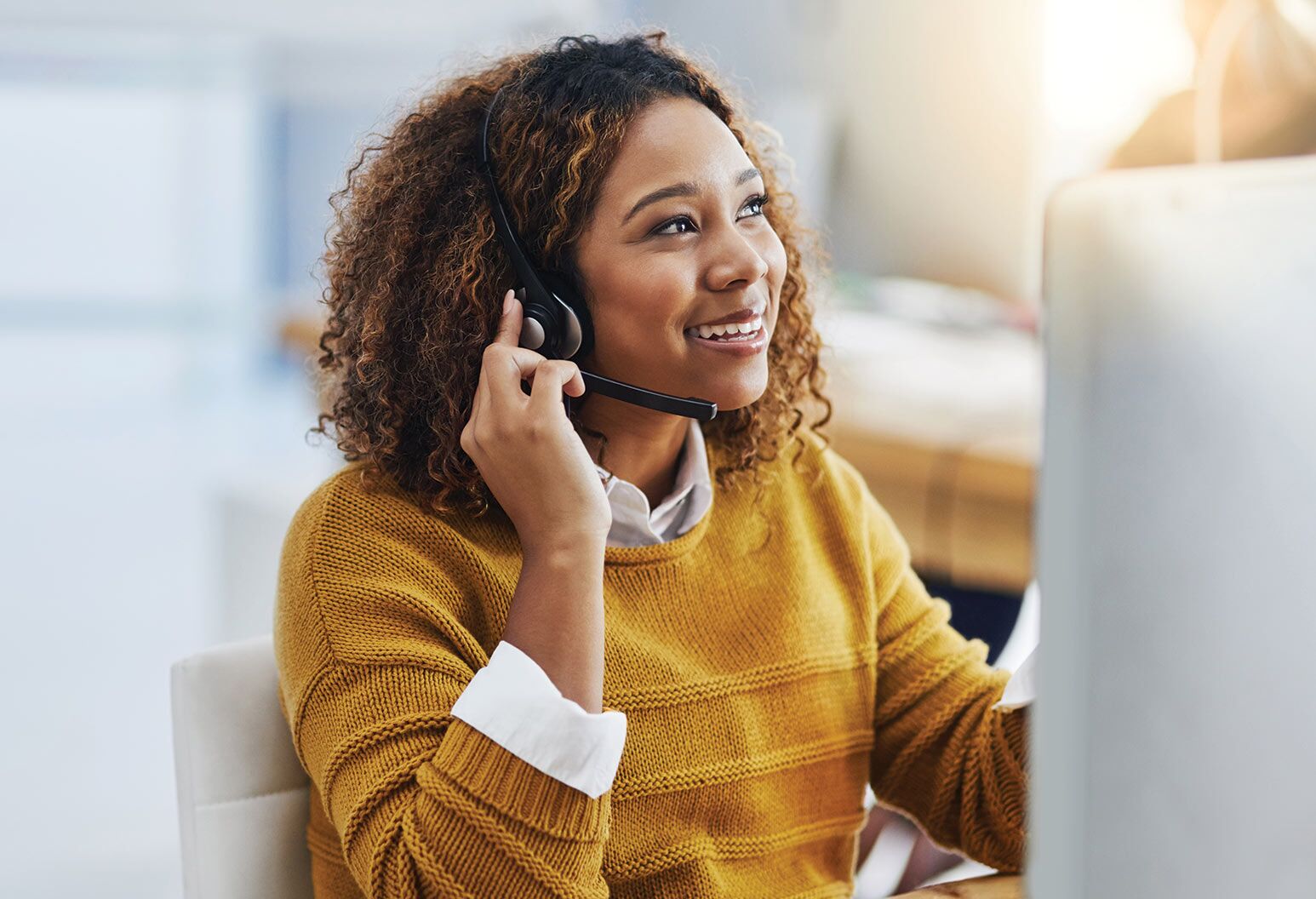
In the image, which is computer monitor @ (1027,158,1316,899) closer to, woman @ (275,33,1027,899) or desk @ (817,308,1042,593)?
woman @ (275,33,1027,899)

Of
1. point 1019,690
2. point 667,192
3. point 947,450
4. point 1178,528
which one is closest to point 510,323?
point 667,192

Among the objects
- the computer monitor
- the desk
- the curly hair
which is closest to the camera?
the computer monitor

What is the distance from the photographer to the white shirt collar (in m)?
1.01

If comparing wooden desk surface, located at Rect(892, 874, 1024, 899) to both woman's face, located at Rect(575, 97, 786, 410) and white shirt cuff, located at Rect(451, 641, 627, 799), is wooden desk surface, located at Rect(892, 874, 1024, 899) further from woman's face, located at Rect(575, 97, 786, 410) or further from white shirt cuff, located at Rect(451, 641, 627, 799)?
woman's face, located at Rect(575, 97, 786, 410)

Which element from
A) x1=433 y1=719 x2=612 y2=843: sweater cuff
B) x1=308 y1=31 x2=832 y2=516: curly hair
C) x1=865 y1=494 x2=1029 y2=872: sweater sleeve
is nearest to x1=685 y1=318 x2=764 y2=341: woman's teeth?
x1=308 y1=31 x2=832 y2=516: curly hair

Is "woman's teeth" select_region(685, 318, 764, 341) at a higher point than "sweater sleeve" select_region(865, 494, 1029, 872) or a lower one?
higher

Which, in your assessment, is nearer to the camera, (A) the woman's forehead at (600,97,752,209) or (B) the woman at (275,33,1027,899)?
(B) the woman at (275,33,1027,899)

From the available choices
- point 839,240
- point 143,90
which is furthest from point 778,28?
point 143,90

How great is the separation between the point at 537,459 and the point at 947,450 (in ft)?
6.79

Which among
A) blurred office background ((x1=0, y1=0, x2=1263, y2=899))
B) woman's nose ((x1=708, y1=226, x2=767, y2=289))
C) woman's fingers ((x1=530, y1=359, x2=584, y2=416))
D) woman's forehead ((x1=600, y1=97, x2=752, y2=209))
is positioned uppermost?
woman's forehead ((x1=600, y1=97, x2=752, y2=209))

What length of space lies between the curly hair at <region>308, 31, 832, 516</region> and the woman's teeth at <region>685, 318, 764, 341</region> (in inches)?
4.1

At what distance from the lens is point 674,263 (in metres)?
0.98

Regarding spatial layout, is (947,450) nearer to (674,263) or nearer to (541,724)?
(674,263)

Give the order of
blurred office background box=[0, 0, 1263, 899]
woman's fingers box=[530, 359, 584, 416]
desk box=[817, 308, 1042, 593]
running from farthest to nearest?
desk box=[817, 308, 1042, 593] < blurred office background box=[0, 0, 1263, 899] < woman's fingers box=[530, 359, 584, 416]
